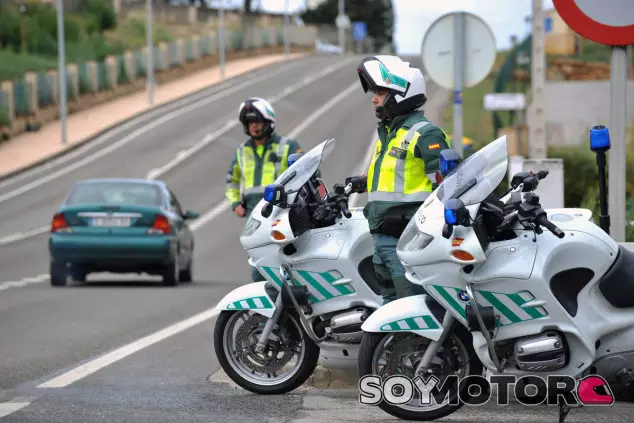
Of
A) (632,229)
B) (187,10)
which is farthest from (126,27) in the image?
(632,229)

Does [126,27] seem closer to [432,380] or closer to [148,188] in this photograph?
Result: [148,188]

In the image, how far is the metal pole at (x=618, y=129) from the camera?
9.20m

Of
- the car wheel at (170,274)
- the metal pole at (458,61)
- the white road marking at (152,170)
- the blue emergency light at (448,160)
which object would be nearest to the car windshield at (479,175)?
the blue emergency light at (448,160)

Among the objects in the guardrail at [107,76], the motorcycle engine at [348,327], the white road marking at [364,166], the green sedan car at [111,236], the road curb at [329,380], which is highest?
the motorcycle engine at [348,327]

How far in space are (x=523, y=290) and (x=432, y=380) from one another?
0.65 meters

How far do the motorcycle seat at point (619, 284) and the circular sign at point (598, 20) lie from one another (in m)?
2.11

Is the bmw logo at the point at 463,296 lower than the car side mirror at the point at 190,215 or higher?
higher

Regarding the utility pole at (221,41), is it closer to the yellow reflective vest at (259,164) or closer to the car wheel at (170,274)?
the car wheel at (170,274)

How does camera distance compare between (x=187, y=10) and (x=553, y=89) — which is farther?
(x=187, y=10)

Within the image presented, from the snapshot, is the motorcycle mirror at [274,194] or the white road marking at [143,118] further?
the white road marking at [143,118]

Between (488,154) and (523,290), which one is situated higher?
(488,154)

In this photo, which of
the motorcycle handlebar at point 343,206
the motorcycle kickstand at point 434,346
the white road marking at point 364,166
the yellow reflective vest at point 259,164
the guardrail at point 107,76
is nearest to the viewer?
the motorcycle kickstand at point 434,346

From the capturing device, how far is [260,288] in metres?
8.76

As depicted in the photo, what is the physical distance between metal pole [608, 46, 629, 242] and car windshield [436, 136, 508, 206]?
2081 mm
